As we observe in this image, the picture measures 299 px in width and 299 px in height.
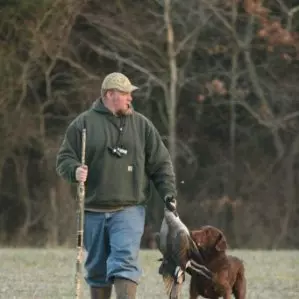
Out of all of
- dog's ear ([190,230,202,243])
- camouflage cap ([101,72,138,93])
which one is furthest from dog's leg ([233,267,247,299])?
camouflage cap ([101,72,138,93])

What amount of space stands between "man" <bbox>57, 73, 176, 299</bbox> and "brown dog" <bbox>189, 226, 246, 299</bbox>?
67 centimetres

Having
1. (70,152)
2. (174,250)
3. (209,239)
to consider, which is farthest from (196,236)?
(70,152)

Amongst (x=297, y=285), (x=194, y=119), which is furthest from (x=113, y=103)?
(x=194, y=119)

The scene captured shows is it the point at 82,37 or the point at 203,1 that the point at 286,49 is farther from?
the point at 82,37

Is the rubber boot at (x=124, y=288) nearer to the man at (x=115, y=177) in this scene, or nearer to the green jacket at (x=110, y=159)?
the man at (x=115, y=177)

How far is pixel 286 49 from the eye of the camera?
86.4 ft

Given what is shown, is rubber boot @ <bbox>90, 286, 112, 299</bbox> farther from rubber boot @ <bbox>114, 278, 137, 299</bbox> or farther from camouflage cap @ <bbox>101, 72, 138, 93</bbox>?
camouflage cap @ <bbox>101, 72, 138, 93</bbox>

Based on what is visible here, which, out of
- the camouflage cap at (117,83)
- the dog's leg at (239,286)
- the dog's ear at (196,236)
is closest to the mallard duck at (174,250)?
the dog's ear at (196,236)

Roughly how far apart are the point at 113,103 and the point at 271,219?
18.8 m

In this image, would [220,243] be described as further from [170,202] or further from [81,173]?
[81,173]

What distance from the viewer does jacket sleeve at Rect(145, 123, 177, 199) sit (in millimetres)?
9430

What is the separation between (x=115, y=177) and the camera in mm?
9234

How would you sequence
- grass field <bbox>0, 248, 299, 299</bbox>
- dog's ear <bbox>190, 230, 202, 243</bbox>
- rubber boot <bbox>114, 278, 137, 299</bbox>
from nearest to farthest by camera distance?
1. rubber boot <bbox>114, 278, 137, 299</bbox>
2. dog's ear <bbox>190, 230, 202, 243</bbox>
3. grass field <bbox>0, 248, 299, 299</bbox>

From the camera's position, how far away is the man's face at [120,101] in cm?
923
